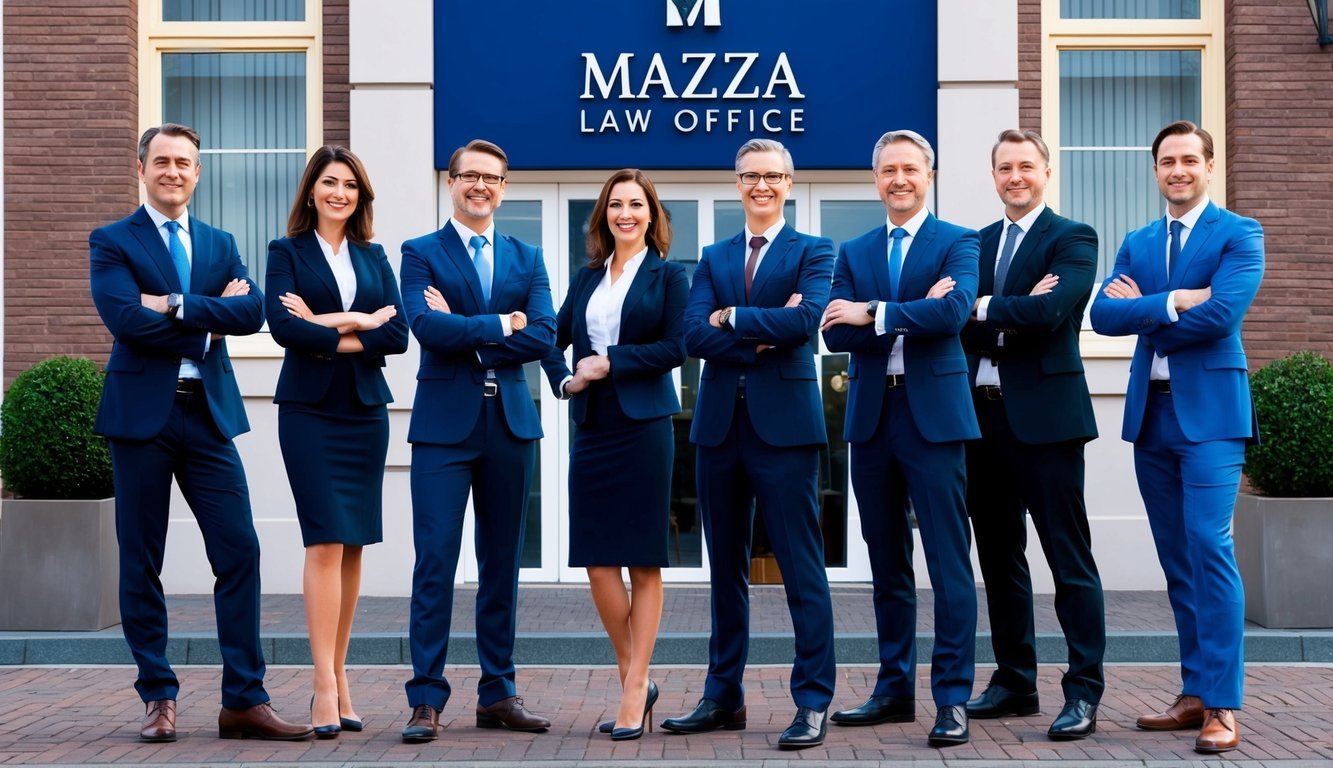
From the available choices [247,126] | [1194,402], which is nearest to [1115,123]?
[1194,402]

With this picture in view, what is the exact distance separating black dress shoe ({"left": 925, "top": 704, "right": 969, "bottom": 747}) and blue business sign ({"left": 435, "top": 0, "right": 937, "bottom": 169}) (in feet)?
18.5

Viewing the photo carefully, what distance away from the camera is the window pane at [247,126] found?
11.0 metres

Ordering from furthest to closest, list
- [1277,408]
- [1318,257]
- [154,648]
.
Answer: [1318,257], [1277,408], [154,648]

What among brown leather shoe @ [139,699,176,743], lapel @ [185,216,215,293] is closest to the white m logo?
lapel @ [185,216,215,293]

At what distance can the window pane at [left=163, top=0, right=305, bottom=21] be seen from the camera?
10914 mm

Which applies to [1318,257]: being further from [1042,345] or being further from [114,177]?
[114,177]

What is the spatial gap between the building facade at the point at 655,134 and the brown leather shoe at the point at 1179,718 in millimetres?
4431

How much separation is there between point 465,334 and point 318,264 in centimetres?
71

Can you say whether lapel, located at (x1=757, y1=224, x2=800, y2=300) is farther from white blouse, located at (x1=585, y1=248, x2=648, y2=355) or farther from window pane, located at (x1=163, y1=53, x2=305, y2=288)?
window pane, located at (x1=163, y1=53, x2=305, y2=288)

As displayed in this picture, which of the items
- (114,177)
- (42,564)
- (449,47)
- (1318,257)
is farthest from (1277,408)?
(114,177)

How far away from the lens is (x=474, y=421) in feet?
19.2

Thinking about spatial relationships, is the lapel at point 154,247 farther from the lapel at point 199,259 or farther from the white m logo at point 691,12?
the white m logo at point 691,12

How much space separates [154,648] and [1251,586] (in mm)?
6161

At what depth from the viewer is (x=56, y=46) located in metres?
10.5
